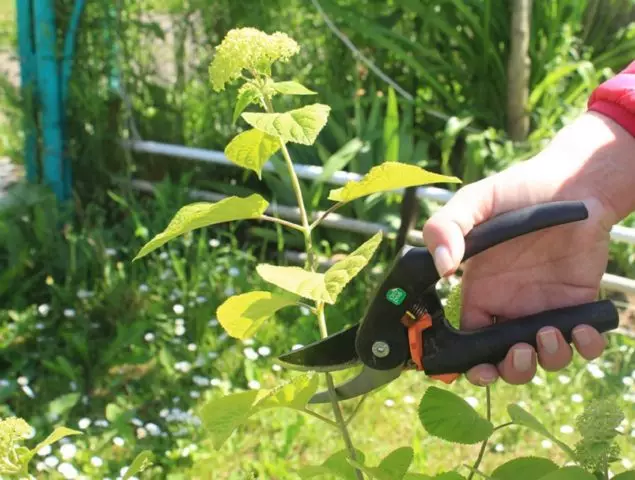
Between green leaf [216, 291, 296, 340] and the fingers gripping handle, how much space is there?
0.20 metres

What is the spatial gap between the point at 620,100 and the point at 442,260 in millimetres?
473

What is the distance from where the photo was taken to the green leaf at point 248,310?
38.5 inches

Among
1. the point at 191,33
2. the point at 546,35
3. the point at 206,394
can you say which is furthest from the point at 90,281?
the point at 546,35

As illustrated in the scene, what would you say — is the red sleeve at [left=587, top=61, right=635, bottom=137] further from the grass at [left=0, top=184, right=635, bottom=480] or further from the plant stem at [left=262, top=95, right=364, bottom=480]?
the grass at [left=0, top=184, right=635, bottom=480]

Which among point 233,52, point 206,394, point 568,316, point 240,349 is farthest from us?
point 240,349

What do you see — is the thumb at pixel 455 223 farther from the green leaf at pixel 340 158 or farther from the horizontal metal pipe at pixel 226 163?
the green leaf at pixel 340 158

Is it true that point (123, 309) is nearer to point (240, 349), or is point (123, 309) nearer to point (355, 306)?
point (240, 349)

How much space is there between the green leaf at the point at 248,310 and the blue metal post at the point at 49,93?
8.80 feet

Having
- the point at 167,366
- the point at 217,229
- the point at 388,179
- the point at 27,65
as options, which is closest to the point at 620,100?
the point at 388,179

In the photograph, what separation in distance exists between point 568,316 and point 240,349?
1.73 meters

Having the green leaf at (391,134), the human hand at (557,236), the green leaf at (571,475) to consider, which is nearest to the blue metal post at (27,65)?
the green leaf at (391,134)

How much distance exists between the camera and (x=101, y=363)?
267 centimetres

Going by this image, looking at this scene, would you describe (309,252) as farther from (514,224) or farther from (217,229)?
(217,229)

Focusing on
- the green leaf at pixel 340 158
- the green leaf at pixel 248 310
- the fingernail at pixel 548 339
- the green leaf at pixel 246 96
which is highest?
the green leaf at pixel 246 96
